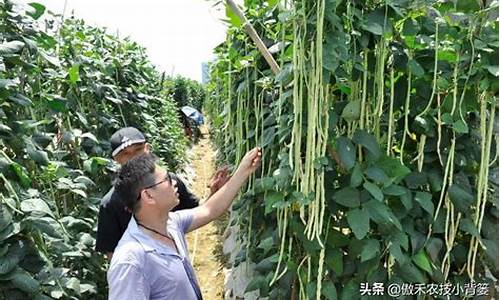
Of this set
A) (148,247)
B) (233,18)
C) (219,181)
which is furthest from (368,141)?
(219,181)

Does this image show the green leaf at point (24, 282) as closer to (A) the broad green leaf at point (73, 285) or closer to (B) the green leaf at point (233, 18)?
(A) the broad green leaf at point (73, 285)

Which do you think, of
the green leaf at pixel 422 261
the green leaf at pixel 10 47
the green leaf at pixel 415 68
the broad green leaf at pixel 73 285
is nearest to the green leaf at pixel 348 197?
the green leaf at pixel 422 261

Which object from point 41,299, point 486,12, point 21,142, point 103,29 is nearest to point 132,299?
point 41,299

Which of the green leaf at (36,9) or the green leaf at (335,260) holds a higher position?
the green leaf at (36,9)

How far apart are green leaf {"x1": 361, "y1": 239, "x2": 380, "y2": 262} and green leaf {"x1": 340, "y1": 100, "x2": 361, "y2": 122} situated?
301 mm

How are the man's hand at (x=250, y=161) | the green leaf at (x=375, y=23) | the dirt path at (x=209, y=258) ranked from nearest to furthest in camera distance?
the green leaf at (x=375, y=23) < the man's hand at (x=250, y=161) < the dirt path at (x=209, y=258)

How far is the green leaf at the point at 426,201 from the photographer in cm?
122

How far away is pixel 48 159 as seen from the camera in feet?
5.49

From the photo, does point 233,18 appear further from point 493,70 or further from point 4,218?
point 4,218

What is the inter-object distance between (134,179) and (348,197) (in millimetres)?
584

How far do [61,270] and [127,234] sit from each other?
0.32 meters

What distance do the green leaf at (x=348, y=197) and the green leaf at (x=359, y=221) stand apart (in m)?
0.02

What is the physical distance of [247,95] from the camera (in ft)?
6.03

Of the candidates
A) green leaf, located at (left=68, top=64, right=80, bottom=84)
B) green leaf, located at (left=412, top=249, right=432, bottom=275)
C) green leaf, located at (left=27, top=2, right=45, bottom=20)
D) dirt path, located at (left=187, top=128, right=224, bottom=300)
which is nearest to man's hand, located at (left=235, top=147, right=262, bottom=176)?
green leaf, located at (left=412, top=249, right=432, bottom=275)
